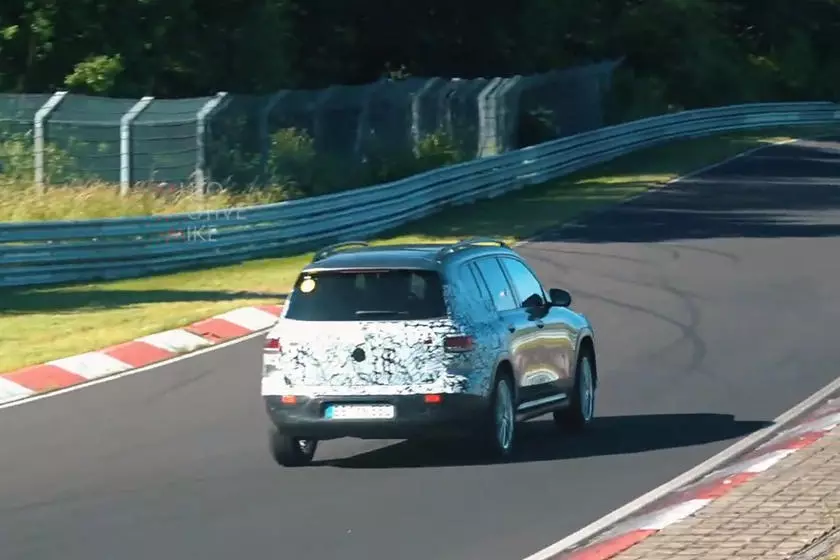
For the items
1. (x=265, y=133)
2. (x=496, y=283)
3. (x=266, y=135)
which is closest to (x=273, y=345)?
(x=496, y=283)

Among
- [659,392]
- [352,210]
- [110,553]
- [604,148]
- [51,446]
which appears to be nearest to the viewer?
[110,553]

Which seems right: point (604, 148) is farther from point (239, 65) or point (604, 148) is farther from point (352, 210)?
point (352, 210)

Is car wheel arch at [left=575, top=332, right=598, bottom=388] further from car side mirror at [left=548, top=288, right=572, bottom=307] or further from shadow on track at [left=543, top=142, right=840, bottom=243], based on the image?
shadow on track at [left=543, top=142, right=840, bottom=243]

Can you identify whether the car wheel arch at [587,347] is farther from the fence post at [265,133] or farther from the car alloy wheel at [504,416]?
the fence post at [265,133]

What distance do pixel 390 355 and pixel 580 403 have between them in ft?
8.84

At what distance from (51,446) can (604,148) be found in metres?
34.5

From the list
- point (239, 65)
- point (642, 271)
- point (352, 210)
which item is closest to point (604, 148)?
point (239, 65)

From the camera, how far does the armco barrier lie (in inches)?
953

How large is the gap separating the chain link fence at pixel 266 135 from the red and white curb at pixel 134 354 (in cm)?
827

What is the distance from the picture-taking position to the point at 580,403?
14.6 m

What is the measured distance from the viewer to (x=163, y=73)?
40.8 metres

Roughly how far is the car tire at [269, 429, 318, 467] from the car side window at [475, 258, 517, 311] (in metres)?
1.72

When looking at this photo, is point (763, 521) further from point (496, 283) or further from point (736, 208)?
point (736, 208)

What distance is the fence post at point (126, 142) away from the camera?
29062mm
